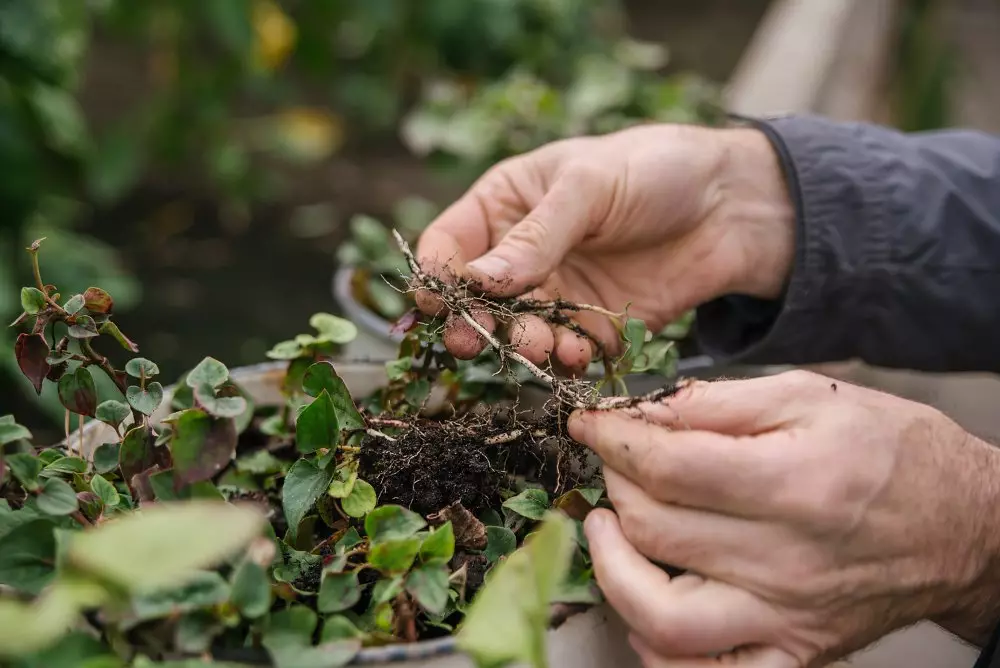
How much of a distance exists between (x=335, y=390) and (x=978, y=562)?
449 millimetres

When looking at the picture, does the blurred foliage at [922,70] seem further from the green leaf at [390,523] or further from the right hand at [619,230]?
the green leaf at [390,523]

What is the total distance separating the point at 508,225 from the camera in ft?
2.84

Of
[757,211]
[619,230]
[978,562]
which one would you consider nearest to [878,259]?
[757,211]

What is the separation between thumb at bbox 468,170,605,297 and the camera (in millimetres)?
692

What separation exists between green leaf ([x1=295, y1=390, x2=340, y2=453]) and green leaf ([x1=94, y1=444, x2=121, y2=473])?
0.39 feet

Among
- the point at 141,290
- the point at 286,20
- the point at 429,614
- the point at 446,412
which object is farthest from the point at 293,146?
the point at 429,614

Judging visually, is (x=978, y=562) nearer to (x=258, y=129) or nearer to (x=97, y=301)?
(x=97, y=301)

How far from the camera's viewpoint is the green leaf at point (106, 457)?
56cm

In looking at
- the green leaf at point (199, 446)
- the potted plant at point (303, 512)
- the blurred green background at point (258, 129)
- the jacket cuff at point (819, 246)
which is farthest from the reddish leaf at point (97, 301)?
the jacket cuff at point (819, 246)

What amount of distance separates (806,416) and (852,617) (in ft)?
0.43

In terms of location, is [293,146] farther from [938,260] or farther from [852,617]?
[852,617]

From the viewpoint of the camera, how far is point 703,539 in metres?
0.52

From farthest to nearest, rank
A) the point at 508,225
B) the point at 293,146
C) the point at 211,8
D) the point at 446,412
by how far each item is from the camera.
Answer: the point at 293,146
the point at 211,8
the point at 508,225
the point at 446,412

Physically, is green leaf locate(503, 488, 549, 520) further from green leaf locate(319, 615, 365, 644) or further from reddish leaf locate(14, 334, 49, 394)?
reddish leaf locate(14, 334, 49, 394)
